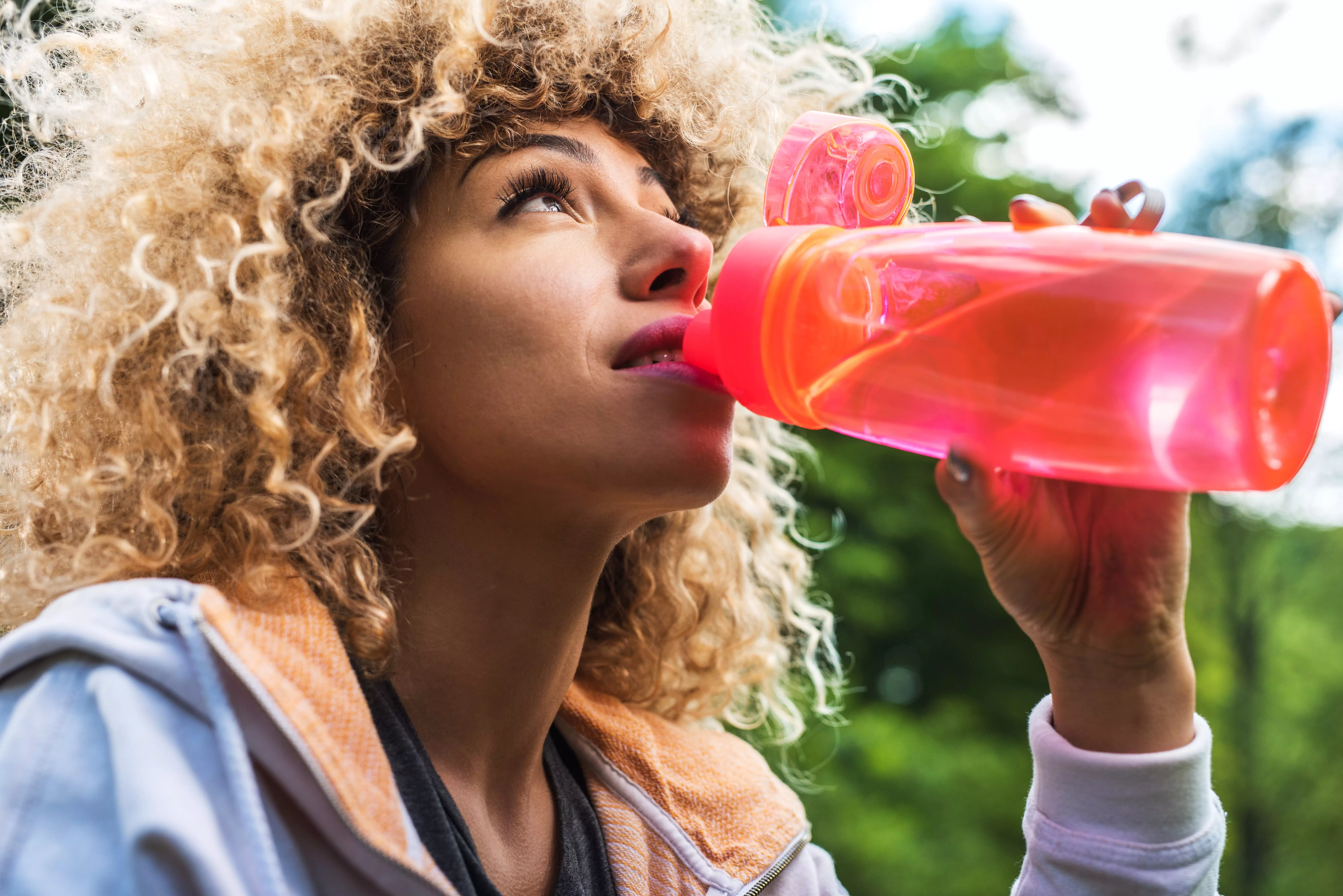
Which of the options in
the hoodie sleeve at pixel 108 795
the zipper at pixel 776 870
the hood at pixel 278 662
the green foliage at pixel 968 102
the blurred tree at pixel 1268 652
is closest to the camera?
the hoodie sleeve at pixel 108 795

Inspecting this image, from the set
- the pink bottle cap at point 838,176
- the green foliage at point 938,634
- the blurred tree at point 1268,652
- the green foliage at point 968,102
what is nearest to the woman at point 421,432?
the pink bottle cap at point 838,176

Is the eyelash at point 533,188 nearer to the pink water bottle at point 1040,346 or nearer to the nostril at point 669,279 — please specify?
the nostril at point 669,279

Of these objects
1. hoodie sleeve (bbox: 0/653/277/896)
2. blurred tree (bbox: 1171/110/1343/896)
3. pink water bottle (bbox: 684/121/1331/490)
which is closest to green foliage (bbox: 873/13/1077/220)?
blurred tree (bbox: 1171/110/1343/896)

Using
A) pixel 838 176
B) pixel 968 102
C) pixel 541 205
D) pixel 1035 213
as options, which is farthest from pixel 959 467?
pixel 968 102

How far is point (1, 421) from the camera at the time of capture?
5.72ft

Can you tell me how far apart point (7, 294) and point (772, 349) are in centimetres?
132

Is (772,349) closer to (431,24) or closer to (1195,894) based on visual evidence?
(431,24)

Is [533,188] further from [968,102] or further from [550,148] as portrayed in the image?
[968,102]

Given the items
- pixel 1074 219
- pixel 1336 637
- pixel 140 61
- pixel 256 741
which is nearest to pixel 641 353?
pixel 1074 219

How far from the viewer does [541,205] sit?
5.47ft

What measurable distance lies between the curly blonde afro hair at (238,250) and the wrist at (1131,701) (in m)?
1.00

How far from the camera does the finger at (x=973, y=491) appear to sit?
4.48 ft

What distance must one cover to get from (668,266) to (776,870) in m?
1.07

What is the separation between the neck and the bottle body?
16.5 inches
